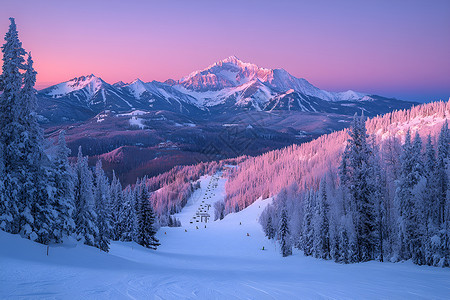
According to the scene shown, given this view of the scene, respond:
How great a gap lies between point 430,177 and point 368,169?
6.18m

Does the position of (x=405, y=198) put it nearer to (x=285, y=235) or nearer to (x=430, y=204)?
(x=430, y=204)

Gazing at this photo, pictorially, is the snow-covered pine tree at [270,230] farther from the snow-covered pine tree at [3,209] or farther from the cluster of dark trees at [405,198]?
the snow-covered pine tree at [3,209]

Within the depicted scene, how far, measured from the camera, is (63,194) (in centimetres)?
1778

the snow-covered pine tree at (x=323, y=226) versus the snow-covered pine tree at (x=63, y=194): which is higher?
the snow-covered pine tree at (x=63, y=194)

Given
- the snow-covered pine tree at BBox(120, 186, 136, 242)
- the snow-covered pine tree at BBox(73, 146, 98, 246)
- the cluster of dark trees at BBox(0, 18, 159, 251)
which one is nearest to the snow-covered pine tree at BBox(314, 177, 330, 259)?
the snow-covered pine tree at BBox(120, 186, 136, 242)

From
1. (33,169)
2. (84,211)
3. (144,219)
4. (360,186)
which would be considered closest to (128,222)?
(144,219)

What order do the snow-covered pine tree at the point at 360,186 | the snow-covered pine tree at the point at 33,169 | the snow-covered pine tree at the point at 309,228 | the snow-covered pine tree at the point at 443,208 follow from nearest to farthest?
the snow-covered pine tree at the point at 33,169
the snow-covered pine tree at the point at 443,208
the snow-covered pine tree at the point at 360,186
the snow-covered pine tree at the point at 309,228

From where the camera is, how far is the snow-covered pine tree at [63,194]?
16734 mm

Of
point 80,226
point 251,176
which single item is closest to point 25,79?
point 80,226

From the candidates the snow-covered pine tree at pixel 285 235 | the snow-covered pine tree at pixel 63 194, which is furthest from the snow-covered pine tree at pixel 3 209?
the snow-covered pine tree at pixel 285 235

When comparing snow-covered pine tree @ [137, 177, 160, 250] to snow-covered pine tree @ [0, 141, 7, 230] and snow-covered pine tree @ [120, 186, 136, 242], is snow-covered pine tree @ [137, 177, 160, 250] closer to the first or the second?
snow-covered pine tree @ [120, 186, 136, 242]

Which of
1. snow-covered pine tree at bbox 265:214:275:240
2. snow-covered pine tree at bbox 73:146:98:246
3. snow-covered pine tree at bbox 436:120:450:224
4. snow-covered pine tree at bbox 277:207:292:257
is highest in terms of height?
snow-covered pine tree at bbox 436:120:450:224

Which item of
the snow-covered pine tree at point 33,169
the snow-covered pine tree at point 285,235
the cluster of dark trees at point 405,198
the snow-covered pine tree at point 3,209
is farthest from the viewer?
the snow-covered pine tree at point 285,235

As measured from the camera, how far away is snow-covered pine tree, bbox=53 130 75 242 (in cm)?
1673
